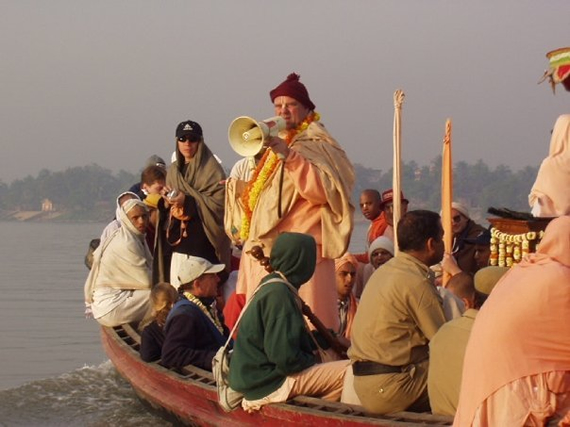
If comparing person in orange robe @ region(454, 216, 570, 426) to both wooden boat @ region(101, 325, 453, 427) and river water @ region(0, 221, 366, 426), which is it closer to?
wooden boat @ region(101, 325, 453, 427)

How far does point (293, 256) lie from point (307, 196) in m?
1.60

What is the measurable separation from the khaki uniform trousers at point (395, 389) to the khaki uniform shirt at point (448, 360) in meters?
0.22

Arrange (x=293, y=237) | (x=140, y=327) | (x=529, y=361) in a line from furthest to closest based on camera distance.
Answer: (x=140, y=327) → (x=293, y=237) → (x=529, y=361)

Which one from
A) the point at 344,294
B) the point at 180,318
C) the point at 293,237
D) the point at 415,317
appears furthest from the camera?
the point at 344,294

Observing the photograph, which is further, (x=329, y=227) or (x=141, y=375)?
(x=141, y=375)

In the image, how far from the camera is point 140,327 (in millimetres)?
9805

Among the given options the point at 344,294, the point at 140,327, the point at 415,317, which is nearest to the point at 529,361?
the point at 415,317

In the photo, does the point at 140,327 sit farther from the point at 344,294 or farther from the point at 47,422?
the point at 344,294

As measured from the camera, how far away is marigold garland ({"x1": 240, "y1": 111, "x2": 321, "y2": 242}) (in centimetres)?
819

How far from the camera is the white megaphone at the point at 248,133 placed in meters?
7.70

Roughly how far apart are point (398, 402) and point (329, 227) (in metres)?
2.38

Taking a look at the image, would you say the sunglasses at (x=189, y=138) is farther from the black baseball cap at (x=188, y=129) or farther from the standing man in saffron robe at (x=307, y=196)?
the standing man in saffron robe at (x=307, y=196)

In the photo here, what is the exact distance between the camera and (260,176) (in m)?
8.25

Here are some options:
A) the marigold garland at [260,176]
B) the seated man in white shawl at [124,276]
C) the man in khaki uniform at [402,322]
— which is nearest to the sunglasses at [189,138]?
the seated man in white shawl at [124,276]
